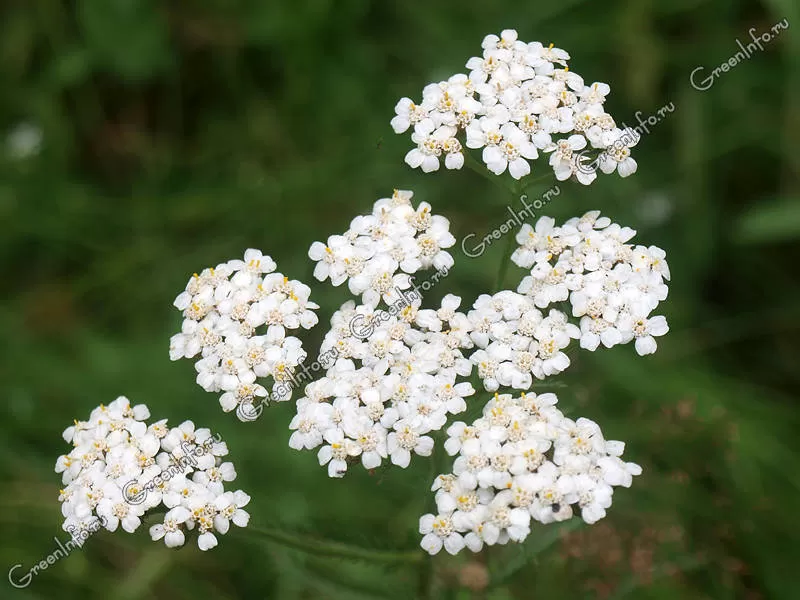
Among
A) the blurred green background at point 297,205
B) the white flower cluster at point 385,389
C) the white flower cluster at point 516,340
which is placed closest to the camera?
the white flower cluster at point 385,389


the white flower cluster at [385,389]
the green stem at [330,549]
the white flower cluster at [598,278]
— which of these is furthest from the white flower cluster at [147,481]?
the white flower cluster at [598,278]

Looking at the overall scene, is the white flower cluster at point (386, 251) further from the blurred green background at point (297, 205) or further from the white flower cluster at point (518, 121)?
the blurred green background at point (297, 205)

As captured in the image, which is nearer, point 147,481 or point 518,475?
point 518,475

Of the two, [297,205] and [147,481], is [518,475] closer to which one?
[147,481]

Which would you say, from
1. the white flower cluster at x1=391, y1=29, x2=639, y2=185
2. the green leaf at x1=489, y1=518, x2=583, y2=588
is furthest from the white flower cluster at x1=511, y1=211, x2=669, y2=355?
the green leaf at x1=489, y1=518, x2=583, y2=588

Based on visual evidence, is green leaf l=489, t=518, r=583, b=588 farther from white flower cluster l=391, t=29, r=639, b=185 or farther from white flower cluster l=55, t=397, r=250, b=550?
white flower cluster l=391, t=29, r=639, b=185

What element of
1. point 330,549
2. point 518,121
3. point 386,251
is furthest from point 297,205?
point 330,549

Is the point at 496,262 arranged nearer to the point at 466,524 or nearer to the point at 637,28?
the point at 637,28
